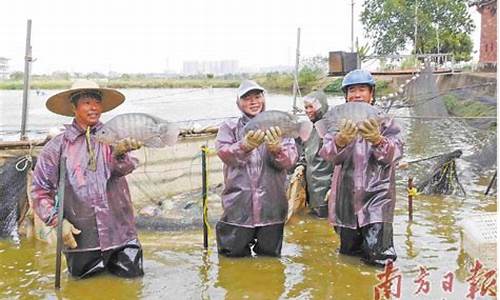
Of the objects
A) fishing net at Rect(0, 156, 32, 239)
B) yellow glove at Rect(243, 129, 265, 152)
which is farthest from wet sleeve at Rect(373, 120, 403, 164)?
fishing net at Rect(0, 156, 32, 239)

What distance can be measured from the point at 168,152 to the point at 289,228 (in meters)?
1.82

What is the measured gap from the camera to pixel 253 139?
4.45 meters

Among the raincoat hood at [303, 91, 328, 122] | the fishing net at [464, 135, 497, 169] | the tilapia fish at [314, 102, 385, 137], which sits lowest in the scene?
the fishing net at [464, 135, 497, 169]

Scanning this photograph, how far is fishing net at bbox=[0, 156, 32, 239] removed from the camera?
6.22m

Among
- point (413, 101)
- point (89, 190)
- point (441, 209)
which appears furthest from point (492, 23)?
point (89, 190)

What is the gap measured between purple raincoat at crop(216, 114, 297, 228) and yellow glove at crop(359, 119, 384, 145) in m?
0.71

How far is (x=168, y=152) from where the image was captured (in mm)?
7250

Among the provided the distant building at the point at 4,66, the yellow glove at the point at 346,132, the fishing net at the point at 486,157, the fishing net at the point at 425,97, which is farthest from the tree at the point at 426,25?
the yellow glove at the point at 346,132

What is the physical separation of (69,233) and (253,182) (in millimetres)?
1517

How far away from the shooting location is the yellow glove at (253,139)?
14.5ft

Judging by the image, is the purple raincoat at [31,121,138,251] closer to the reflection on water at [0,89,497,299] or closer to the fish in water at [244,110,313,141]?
the reflection on water at [0,89,497,299]

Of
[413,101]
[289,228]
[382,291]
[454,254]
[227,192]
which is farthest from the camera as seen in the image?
[413,101]

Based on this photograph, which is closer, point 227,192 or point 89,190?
point 89,190

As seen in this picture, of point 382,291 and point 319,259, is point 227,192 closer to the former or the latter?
point 319,259
